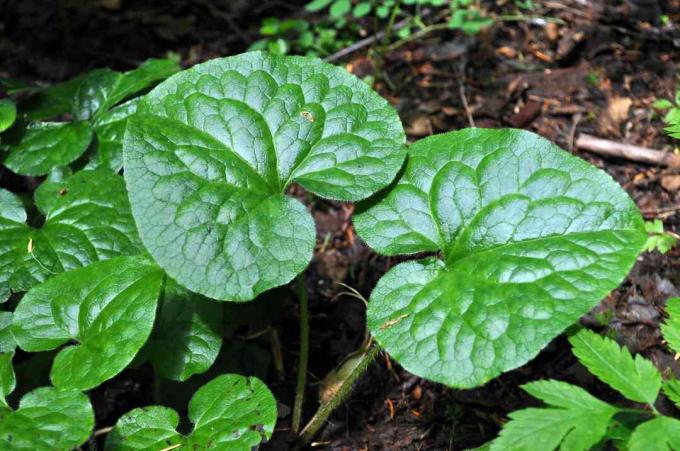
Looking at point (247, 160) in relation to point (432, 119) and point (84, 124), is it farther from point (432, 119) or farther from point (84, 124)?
point (432, 119)

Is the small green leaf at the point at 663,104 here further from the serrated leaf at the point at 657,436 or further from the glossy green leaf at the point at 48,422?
the glossy green leaf at the point at 48,422

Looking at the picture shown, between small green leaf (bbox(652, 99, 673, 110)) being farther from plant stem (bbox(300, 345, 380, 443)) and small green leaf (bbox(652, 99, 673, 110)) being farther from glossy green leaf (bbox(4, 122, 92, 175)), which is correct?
glossy green leaf (bbox(4, 122, 92, 175))

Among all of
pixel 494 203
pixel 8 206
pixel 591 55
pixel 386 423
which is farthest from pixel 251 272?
pixel 591 55

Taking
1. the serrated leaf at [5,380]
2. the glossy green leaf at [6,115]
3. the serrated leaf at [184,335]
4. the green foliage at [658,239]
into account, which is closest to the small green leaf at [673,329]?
the green foliage at [658,239]

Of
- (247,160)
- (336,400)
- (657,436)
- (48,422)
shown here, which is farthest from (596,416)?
(48,422)

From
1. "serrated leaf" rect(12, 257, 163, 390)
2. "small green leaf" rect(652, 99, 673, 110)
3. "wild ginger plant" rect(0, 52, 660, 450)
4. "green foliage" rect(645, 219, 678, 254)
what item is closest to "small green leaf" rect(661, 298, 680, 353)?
"wild ginger plant" rect(0, 52, 660, 450)

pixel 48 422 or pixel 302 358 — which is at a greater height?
pixel 48 422
